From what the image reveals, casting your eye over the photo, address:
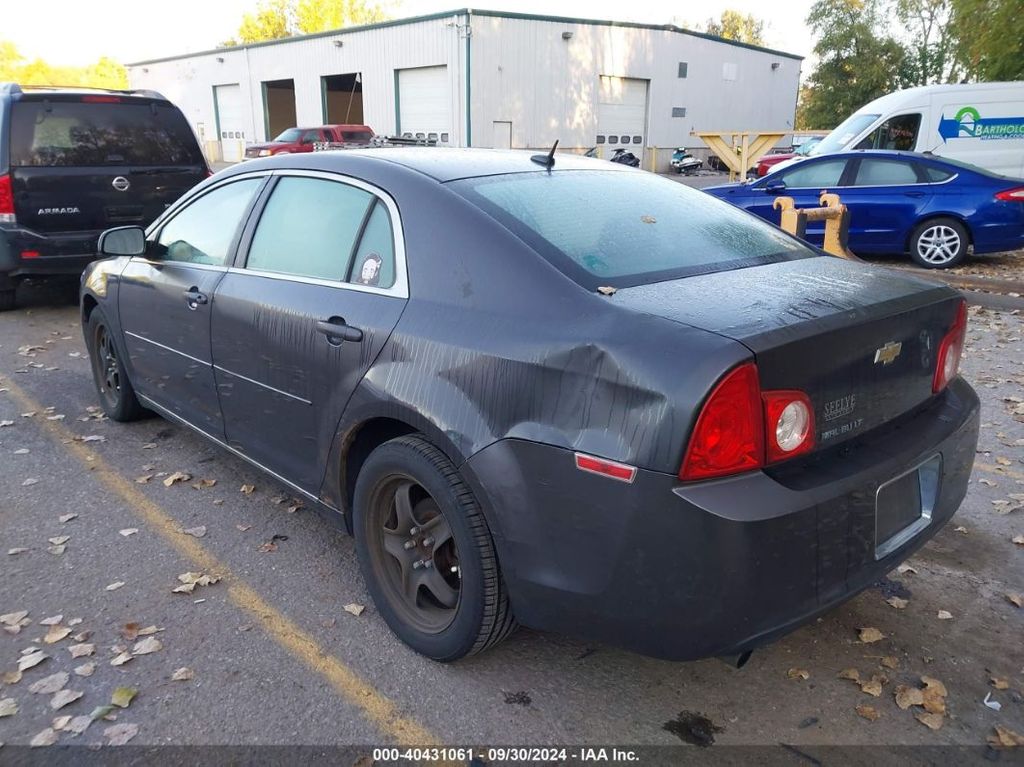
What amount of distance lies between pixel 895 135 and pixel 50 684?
1396 cm

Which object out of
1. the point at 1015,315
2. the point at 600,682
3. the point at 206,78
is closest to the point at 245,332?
the point at 600,682

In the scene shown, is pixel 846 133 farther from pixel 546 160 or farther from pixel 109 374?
pixel 109 374

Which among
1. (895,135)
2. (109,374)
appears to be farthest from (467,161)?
(895,135)

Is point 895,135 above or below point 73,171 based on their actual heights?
above

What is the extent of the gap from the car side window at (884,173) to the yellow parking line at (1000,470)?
6.96 metres

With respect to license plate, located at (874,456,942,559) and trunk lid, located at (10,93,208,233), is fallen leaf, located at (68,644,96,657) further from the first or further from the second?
trunk lid, located at (10,93,208,233)

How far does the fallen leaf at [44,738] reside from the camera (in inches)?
95.0

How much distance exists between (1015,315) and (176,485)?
7.85 m

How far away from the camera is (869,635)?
2945 millimetres

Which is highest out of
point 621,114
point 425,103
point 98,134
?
point 425,103

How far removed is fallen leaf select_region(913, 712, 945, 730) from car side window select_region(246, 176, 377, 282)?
2451mm

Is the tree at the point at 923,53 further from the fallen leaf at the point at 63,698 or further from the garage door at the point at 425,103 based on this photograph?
the fallen leaf at the point at 63,698

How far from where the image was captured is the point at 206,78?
4069cm

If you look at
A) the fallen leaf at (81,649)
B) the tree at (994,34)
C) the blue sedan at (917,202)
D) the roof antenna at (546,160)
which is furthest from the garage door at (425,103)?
the fallen leaf at (81,649)
